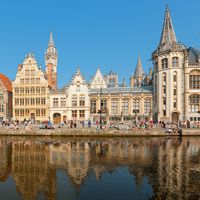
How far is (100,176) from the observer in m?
17.8

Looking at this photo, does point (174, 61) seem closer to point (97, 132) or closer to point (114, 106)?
point (114, 106)

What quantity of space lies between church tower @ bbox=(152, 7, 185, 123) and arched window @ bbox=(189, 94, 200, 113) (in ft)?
6.55

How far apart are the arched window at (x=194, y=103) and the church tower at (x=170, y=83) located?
200 centimetres

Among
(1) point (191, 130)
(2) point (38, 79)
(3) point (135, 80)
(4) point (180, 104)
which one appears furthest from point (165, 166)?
(3) point (135, 80)

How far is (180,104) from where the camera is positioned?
6103cm

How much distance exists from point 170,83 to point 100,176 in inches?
1900

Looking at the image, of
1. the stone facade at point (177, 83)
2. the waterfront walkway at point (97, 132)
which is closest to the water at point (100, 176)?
the waterfront walkway at point (97, 132)

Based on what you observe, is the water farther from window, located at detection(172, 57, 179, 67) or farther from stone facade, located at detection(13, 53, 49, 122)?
stone facade, located at detection(13, 53, 49, 122)

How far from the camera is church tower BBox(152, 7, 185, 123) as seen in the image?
200 ft

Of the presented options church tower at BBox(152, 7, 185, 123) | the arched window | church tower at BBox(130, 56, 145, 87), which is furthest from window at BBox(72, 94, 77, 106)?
church tower at BBox(130, 56, 145, 87)

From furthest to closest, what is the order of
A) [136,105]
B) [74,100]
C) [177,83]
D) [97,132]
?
[74,100] → [136,105] → [177,83] → [97,132]

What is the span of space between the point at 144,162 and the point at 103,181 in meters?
6.83

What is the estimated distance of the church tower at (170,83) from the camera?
61.0 meters

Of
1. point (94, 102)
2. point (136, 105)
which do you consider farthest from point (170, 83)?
point (94, 102)
